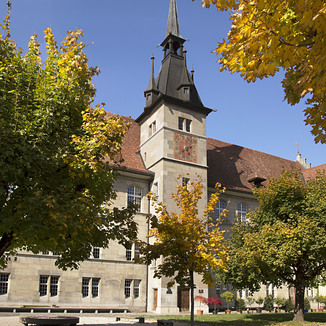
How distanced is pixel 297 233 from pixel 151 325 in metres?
9.51

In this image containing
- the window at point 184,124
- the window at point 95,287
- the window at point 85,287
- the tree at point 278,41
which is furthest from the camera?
the window at point 184,124

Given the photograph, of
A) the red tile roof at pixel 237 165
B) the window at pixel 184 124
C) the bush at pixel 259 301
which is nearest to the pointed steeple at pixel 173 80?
the window at pixel 184 124

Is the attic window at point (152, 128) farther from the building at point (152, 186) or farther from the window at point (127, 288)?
the window at point (127, 288)

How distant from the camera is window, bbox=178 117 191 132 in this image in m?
34.8

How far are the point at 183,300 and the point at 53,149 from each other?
885 inches

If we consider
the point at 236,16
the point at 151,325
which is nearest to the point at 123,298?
the point at 151,325

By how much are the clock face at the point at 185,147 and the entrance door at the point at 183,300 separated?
11.4m

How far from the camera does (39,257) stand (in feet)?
93.2

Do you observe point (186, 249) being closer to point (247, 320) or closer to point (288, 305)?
point (247, 320)

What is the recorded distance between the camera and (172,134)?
3359 centimetres

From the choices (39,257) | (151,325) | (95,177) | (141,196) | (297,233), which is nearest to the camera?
(95,177)

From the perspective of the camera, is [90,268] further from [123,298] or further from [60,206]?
[60,206]

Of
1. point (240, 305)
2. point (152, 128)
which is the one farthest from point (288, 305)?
point (152, 128)

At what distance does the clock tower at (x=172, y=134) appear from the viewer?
31312 mm
